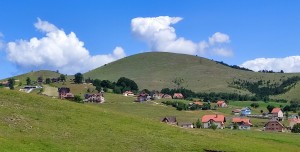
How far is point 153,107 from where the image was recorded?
184750 millimetres

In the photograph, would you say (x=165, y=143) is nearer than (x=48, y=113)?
Yes

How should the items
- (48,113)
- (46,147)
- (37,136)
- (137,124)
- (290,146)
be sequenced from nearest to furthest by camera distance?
(46,147) → (37,136) → (48,113) → (137,124) → (290,146)

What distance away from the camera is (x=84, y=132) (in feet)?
182

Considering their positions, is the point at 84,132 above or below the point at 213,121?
above

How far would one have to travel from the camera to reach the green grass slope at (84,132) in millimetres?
48438

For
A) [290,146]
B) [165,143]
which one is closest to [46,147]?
[165,143]

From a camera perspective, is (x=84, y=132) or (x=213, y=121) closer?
(x=84, y=132)

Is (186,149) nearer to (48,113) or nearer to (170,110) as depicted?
(48,113)

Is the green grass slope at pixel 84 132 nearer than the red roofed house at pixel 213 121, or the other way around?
the green grass slope at pixel 84 132

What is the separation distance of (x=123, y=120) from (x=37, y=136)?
19.5 m

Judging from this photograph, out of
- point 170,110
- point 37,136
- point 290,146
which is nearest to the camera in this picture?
point 37,136

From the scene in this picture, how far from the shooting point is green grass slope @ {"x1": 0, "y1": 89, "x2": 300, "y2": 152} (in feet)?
159

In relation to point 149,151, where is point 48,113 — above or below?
above

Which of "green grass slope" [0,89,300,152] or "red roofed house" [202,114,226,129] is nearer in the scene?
"green grass slope" [0,89,300,152]
